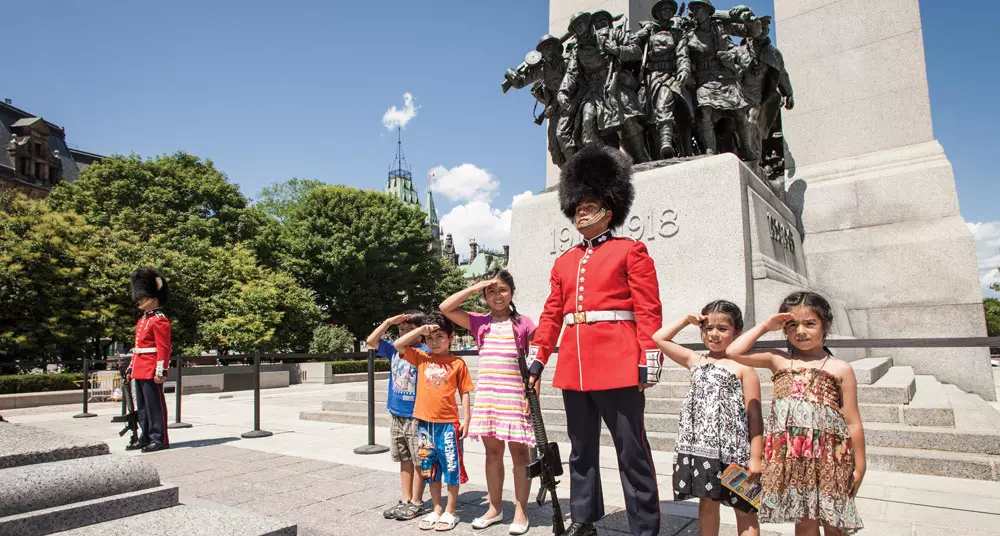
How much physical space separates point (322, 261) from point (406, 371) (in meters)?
31.7

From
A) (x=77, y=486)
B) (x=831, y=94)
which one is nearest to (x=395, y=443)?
(x=77, y=486)

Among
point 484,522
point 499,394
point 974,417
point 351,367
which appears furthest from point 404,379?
point 351,367

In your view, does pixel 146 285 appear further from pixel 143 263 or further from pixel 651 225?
pixel 143 263

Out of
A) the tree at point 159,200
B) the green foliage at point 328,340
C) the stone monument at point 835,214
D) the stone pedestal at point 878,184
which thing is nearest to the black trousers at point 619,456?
the stone monument at point 835,214

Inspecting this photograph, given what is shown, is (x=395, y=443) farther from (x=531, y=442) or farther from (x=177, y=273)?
(x=177, y=273)

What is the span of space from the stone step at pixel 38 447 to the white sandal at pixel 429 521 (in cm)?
192

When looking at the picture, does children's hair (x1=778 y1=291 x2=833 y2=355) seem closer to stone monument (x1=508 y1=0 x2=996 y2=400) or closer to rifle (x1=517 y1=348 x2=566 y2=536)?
rifle (x1=517 y1=348 x2=566 y2=536)

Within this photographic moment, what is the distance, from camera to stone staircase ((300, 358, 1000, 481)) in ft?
16.0

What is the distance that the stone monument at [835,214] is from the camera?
870cm

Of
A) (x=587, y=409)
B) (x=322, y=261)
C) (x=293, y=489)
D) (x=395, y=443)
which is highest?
(x=322, y=261)

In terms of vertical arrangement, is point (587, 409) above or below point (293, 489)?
above

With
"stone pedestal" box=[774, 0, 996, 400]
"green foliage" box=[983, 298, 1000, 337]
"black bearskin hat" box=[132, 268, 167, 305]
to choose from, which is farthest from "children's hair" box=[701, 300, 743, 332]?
"green foliage" box=[983, 298, 1000, 337]

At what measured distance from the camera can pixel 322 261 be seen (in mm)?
34625

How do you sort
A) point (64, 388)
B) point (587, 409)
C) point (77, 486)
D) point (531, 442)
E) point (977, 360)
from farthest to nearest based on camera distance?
point (64, 388), point (977, 360), point (531, 442), point (587, 409), point (77, 486)
